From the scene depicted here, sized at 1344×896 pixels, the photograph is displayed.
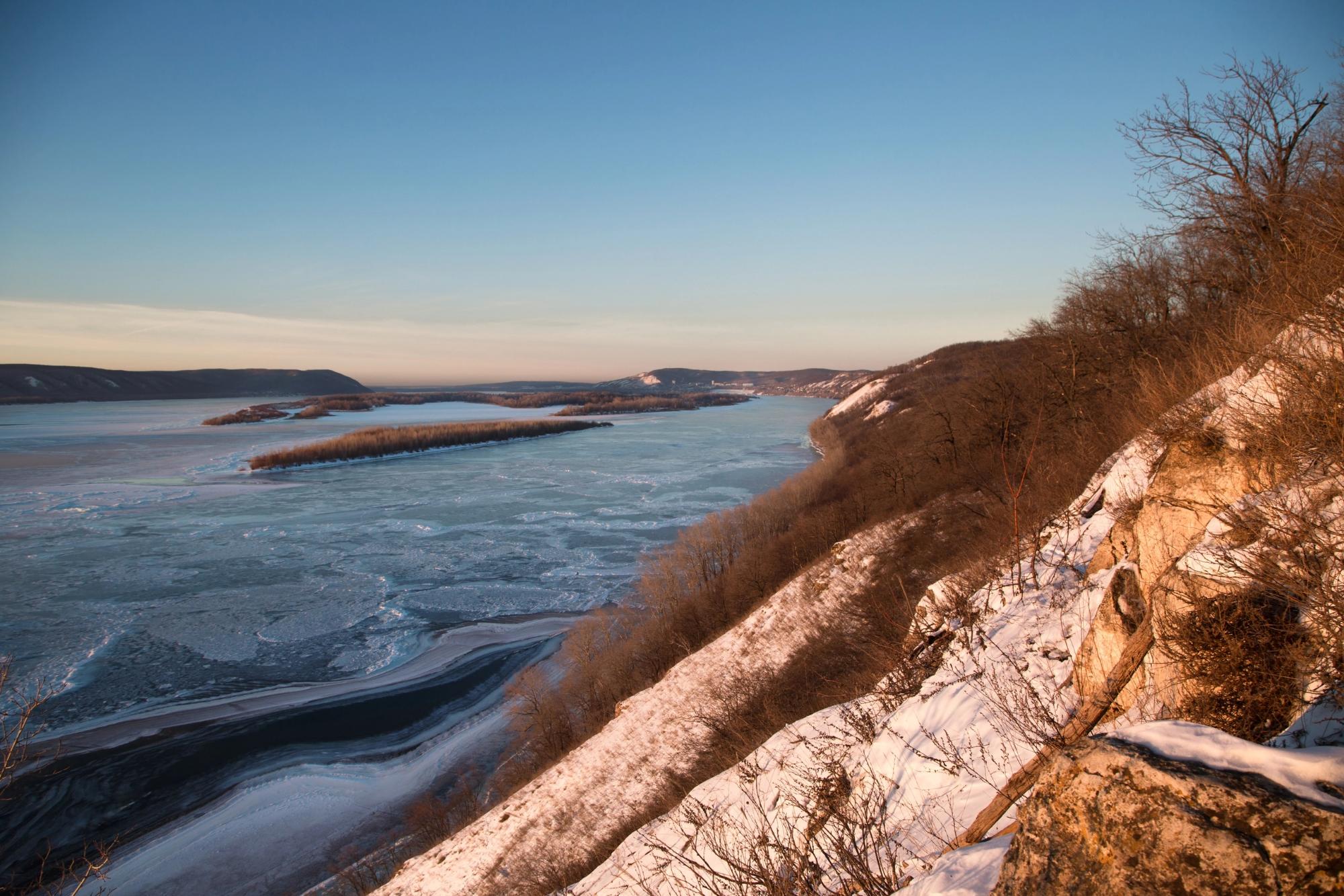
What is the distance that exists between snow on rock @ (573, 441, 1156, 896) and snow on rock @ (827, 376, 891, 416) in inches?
1942

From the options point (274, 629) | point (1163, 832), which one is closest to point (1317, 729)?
point (1163, 832)

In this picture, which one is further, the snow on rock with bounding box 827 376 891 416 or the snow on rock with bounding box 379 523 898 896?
the snow on rock with bounding box 827 376 891 416

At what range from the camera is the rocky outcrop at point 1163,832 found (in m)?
1.87

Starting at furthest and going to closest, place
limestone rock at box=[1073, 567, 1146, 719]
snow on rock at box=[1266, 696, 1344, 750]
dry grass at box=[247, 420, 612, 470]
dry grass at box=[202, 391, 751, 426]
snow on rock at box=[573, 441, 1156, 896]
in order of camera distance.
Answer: dry grass at box=[202, 391, 751, 426], dry grass at box=[247, 420, 612, 470], snow on rock at box=[573, 441, 1156, 896], limestone rock at box=[1073, 567, 1146, 719], snow on rock at box=[1266, 696, 1344, 750]

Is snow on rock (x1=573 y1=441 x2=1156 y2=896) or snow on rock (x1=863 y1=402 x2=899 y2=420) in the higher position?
snow on rock (x1=863 y1=402 x2=899 y2=420)

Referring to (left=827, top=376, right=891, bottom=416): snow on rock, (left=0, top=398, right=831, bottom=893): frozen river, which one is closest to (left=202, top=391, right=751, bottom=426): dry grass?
(left=827, top=376, right=891, bottom=416): snow on rock

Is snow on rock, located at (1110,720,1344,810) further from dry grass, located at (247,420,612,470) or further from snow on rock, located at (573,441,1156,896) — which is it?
dry grass, located at (247,420,612,470)

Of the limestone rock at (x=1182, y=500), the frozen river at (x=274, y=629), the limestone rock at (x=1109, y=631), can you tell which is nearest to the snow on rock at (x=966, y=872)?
the limestone rock at (x=1109, y=631)

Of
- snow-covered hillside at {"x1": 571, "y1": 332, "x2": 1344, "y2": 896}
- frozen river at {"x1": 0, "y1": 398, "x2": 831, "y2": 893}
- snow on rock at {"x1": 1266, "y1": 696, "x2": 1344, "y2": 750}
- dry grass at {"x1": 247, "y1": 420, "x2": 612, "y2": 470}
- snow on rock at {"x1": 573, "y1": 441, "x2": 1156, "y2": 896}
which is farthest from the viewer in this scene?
dry grass at {"x1": 247, "y1": 420, "x2": 612, "y2": 470}

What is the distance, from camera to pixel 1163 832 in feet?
6.87

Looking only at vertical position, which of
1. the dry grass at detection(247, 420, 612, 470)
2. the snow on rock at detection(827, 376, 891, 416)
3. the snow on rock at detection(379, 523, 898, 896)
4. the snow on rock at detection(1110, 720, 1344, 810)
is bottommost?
the snow on rock at detection(379, 523, 898, 896)

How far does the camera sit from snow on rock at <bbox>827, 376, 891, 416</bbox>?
55969 millimetres

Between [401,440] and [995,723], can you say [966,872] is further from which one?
[401,440]

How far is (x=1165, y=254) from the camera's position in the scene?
1389 centimetres
